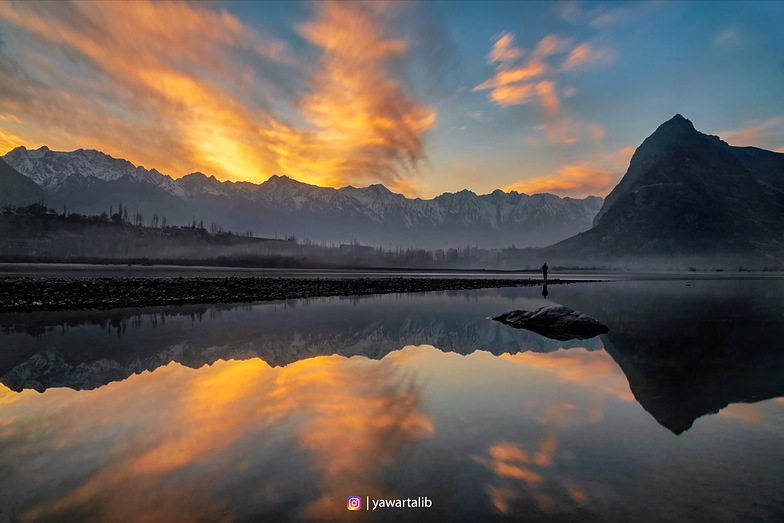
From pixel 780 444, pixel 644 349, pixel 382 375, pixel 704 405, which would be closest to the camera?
pixel 780 444

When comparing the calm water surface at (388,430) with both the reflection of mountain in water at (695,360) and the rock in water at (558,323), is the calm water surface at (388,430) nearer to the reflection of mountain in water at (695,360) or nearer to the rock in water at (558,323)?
the reflection of mountain in water at (695,360)

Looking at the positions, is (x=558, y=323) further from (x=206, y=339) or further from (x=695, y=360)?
(x=206, y=339)

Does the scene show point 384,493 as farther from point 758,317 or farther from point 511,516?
point 758,317

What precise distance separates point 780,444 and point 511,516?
6.54 m

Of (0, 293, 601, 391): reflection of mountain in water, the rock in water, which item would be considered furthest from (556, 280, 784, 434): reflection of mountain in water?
(0, 293, 601, 391): reflection of mountain in water

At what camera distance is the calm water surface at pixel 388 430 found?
572 cm

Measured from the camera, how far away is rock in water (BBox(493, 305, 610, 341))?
22.1 m

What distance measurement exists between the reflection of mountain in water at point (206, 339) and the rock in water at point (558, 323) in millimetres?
1359

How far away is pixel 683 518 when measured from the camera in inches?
206

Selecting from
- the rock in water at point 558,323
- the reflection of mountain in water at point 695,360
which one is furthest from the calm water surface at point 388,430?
the rock in water at point 558,323

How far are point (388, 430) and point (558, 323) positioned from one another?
60.8 ft

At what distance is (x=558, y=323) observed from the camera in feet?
79.0

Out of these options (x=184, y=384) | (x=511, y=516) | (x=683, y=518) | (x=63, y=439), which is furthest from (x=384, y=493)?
(x=184, y=384)

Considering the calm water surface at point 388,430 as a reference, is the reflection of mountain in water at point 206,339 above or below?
below
